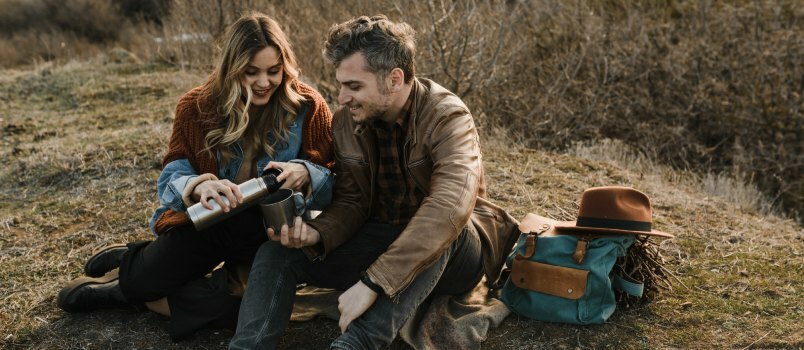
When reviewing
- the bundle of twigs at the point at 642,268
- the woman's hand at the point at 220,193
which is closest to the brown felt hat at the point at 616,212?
the bundle of twigs at the point at 642,268

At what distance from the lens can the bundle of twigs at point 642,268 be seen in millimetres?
3018

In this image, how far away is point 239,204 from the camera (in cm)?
275

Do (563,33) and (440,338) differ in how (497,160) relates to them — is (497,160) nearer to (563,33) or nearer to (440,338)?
(440,338)

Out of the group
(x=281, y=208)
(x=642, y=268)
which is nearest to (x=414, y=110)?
(x=281, y=208)

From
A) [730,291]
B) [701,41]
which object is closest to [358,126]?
[730,291]

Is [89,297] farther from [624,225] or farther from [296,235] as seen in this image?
[624,225]

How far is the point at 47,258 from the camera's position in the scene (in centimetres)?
389

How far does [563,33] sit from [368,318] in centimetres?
699

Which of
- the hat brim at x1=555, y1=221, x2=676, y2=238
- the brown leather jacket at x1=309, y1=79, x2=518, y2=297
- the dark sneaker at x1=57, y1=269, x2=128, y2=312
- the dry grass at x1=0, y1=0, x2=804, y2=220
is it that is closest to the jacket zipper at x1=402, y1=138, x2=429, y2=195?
the brown leather jacket at x1=309, y1=79, x2=518, y2=297

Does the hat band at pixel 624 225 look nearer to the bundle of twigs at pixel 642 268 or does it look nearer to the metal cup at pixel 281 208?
the bundle of twigs at pixel 642 268

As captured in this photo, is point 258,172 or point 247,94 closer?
point 247,94

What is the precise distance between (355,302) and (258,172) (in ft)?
2.93

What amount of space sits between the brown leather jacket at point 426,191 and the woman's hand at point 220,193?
31 cm

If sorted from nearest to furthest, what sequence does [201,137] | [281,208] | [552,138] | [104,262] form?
1. [281,208]
2. [201,137]
3. [104,262]
4. [552,138]
